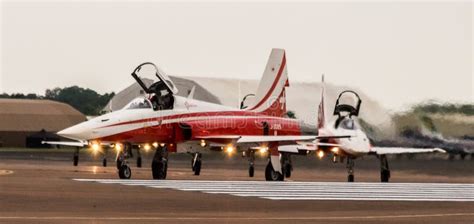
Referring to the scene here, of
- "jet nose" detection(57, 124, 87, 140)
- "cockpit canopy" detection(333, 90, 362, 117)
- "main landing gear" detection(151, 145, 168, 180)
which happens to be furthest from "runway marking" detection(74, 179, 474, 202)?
"cockpit canopy" detection(333, 90, 362, 117)

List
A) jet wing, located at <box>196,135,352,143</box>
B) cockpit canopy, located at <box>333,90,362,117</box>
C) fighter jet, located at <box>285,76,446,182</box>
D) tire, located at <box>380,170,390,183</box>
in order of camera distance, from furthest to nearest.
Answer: cockpit canopy, located at <box>333,90,362,117</box>
fighter jet, located at <box>285,76,446,182</box>
tire, located at <box>380,170,390,183</box>
jet wing, located at <box>196,135,352,143</box>

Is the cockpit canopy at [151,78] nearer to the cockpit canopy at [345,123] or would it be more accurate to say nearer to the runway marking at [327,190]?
the runway marking at [327,190]

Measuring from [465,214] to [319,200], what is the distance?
5117 millimetres

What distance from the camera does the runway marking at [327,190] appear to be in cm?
3341

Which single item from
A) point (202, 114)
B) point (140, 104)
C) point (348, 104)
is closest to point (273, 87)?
point (348, 104)

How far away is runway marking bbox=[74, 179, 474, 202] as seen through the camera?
33406 mm

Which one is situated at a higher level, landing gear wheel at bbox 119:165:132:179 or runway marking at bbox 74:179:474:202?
landing gear wheel at bbox 119:165:132:179

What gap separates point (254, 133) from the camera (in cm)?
4891

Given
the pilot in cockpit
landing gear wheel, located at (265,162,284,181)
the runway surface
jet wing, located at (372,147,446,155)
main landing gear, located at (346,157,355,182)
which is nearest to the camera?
the runway surface

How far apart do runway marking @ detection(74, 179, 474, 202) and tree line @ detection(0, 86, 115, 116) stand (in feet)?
252

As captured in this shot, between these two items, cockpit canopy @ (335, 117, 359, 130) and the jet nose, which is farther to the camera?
cockpit canopy @ (335, 117, 359, 130)

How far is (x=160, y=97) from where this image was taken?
45.5m

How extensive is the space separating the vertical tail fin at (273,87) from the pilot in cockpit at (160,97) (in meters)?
5.19

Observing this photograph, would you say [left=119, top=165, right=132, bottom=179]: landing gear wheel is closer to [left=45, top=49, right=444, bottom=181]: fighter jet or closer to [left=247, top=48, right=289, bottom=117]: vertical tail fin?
[left=45, top=49, right=444, bottom=181]: fighter jet
